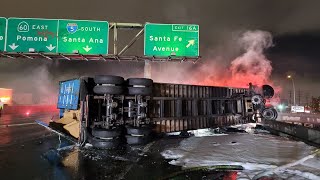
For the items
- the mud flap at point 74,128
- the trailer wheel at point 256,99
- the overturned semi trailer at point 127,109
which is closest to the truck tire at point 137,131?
the overturned semi trailer at point 127,109

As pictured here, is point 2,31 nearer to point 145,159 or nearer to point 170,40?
point 170,40

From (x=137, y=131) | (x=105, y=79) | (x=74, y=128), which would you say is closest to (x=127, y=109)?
(x=137, y=131)

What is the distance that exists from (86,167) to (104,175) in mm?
886

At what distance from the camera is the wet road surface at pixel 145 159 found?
5184mm

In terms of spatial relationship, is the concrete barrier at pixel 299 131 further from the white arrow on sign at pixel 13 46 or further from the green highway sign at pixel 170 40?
the white arrow on sign at pixel 13 46

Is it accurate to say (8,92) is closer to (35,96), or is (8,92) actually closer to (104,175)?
(35,96)

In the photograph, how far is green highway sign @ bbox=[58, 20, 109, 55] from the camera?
12820 mm

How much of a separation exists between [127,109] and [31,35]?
7.51m

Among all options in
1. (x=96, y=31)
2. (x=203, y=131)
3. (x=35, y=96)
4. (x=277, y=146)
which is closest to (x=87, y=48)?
(x=96, y=31)

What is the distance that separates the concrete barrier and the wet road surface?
146 cm

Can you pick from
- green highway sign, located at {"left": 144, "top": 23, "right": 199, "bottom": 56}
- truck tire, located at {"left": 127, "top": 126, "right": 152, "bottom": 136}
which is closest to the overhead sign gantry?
green highway sign, located at {"left": 144, "top": 23, "right": 199, "bottom": 56}

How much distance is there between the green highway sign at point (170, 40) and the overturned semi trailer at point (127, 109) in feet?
8.97

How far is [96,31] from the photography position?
42.8 feet

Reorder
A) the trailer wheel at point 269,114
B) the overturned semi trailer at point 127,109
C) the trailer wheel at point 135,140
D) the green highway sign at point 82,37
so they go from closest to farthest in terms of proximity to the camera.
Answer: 1. the overturned semi trailer at point 127,109
2. the trailer wheel at point 135,140
3. the green highway sign at point 82,37
4. the trailer wheel at point 269,114
